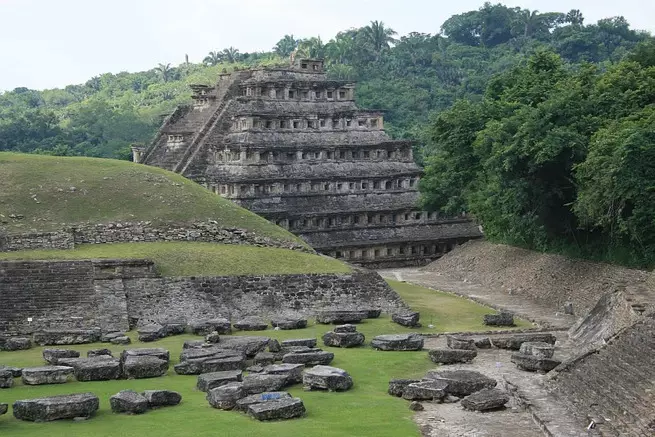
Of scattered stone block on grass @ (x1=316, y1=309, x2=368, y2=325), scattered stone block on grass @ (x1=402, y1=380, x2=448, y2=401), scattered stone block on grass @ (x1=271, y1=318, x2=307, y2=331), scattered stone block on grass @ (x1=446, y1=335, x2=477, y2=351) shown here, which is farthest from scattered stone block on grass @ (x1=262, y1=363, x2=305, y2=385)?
scattered stone block on grass @ (x1=316, y1=309, x2=368, y2=325)

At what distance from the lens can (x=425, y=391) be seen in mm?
24031

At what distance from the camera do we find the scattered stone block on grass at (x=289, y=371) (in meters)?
25.7

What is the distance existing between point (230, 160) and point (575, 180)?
62.8 ft

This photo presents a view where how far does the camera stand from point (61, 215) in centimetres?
4112

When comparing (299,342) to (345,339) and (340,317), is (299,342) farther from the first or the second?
(340,317)

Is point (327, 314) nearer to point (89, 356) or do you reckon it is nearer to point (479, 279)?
point (89, 356)

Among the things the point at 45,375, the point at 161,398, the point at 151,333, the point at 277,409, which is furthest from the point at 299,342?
the point at 277,409

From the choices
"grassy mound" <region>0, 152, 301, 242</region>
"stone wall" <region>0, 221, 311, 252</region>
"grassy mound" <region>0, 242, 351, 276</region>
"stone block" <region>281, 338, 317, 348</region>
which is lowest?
"stone block" <region>281, 338, 317, 348</region>

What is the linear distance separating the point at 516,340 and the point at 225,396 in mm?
11300

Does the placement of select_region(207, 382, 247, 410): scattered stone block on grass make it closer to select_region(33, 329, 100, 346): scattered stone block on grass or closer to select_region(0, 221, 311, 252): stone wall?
select_region(33, 329, 100, 346): scattered stone block on grass

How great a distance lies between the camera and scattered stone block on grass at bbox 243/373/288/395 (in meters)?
23.8

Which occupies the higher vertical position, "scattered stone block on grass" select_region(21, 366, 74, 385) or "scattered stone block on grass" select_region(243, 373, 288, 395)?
"scattered stone block on grass" select_region(243, 373, 288, 395)

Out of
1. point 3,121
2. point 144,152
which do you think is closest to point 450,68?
point 3,121

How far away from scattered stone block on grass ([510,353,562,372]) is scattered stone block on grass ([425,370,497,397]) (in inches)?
95.6
